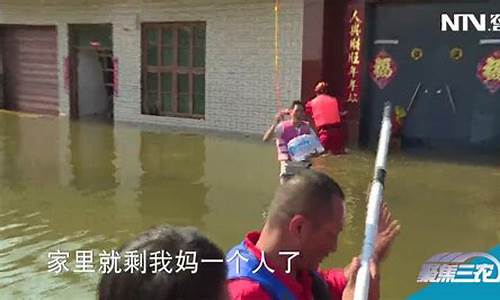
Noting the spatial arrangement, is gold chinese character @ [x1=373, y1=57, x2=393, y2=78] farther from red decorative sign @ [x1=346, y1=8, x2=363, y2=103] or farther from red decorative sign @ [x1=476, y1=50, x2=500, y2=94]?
red decorative sign @ [x1=476, y1=50, x2=500, y2=94]

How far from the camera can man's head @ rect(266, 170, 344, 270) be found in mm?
2143

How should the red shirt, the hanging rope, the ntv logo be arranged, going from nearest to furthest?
the red shirt → the ntv logo → the hanging rope

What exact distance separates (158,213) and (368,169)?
3854mm

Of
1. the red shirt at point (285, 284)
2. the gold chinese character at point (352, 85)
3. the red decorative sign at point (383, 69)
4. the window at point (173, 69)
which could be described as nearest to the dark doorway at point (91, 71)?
the window at point (173, 69)

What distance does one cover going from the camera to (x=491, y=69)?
11.5 m

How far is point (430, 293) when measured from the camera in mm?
4297

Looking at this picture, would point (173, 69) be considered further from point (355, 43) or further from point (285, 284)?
point (285, 284)

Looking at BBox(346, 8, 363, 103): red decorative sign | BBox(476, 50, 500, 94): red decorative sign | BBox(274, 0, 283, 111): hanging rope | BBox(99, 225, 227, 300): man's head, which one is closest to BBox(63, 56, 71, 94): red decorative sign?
BBox(274, 0, 283, 111): hanging rope

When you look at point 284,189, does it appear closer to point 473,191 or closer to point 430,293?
point 430,293

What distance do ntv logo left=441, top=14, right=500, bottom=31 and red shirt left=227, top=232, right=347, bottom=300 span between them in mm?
9878

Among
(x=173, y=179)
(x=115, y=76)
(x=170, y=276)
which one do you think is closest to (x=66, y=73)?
(x=115, y=76)

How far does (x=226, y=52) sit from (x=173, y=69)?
1642mm

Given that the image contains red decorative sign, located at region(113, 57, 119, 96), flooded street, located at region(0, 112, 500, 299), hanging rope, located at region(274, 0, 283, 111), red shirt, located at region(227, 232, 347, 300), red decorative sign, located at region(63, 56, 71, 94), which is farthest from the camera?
red decorative sign, located at region(63, 56, 71, 94)

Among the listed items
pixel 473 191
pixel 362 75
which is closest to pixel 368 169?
pixel 473 191
